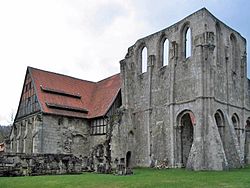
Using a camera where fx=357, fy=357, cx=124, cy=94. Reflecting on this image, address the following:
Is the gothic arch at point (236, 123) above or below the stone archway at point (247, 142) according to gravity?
above

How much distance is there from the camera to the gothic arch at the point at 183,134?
32562 millimetres

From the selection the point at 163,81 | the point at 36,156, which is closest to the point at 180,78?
the point at 163,81

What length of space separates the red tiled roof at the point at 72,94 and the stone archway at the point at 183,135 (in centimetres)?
895

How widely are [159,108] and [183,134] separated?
350 centimetres

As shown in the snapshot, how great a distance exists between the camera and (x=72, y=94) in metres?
41.2

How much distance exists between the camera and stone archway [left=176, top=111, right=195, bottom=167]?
32.7 metres

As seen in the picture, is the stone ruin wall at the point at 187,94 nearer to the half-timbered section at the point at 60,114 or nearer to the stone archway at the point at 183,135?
the stone archway at the point at 183,135

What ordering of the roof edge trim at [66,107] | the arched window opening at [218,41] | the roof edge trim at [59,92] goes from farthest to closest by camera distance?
the roof edge trim at [59,92], the roof edge trim at [66,107], the arched window opening at [218,41]

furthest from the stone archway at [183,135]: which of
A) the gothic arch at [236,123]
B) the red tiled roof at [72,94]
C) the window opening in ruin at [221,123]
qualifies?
the red tiled roof at [72,94]

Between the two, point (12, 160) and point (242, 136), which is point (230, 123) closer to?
point (242, 136)

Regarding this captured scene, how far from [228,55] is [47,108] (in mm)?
19031

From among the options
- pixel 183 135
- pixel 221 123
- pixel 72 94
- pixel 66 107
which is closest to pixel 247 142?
pixel 221 123

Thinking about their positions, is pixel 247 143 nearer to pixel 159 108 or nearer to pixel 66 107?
pixel 159 108

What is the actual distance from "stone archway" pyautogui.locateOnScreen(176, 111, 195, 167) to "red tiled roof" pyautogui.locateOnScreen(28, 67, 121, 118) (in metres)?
8.95
